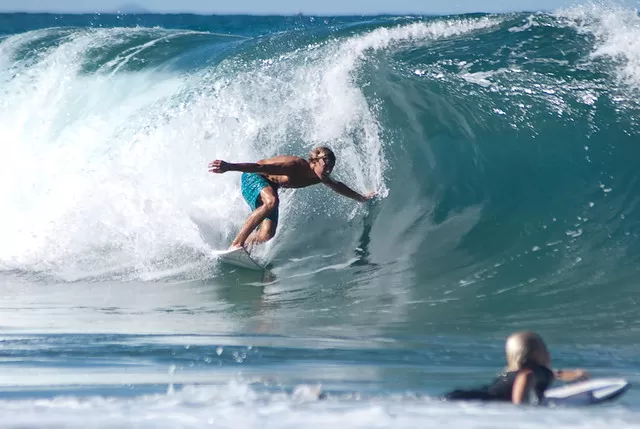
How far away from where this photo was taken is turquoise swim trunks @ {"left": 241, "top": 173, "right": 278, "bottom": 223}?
25.0 ft

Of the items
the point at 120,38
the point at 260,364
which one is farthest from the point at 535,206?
the point at 120,38

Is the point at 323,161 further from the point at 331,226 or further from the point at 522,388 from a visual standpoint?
the point at 522,388

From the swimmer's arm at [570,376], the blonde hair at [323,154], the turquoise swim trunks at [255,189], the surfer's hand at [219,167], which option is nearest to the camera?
the swimmer's arm at [570,376]

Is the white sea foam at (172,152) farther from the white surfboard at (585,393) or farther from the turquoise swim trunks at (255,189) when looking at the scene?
the white surfboard at (585,393)

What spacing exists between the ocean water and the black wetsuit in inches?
3.5

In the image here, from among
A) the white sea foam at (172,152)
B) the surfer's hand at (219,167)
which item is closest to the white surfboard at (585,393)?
the surfer's hand at (219,167)

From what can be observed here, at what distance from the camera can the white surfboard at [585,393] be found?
333 cm

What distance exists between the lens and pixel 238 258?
7355 millimetres

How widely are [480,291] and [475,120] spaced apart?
10.8 ft

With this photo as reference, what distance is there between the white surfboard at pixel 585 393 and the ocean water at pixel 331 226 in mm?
90

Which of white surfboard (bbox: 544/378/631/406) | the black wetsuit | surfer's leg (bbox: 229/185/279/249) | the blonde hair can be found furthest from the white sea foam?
white surfboard (bbox: 544/378/631/406)

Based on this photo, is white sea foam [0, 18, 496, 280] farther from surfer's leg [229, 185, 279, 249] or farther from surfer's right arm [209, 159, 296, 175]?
surfer's right arm [209, 159, 296, 175]

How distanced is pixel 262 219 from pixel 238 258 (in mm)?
370

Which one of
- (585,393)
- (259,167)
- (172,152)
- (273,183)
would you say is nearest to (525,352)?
(585,393)
